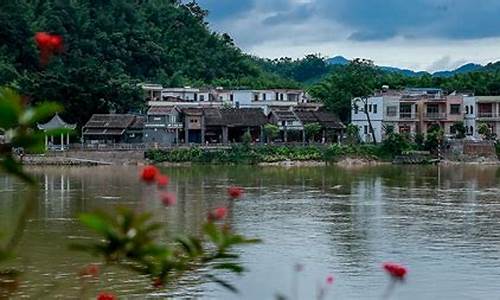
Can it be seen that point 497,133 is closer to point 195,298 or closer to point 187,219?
point 187,219

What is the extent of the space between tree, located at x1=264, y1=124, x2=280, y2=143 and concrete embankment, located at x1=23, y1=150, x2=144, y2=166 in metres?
8.50

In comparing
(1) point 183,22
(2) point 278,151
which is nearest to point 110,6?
(1) point 183,22

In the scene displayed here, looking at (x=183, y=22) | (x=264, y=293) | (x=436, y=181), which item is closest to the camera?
(x=264, y=293)

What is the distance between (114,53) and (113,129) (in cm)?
2050

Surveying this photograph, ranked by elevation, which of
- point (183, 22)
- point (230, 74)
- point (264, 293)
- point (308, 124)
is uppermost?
point (183, 22)

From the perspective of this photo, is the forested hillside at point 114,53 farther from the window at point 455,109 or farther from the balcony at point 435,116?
the window at point 455,109

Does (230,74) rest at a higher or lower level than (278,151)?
higher

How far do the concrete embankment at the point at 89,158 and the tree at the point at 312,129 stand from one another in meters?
10.9

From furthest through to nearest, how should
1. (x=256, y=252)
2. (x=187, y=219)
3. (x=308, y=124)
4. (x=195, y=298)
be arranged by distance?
(x=308, y=124)
(x=187, y=219)
(x=256, y=252)
(x=195, y=298)

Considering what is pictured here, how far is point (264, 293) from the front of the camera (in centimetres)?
1379

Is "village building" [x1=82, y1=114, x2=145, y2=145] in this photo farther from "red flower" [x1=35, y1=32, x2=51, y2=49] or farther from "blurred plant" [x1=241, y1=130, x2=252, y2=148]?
"red flower" [x1=35, y1=32, x2=51, y2=49]

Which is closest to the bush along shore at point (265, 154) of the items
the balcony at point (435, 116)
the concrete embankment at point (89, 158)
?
the concrete embankment at point (89, 158)

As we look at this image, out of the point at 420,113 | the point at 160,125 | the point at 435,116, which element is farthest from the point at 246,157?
the point at 435,116

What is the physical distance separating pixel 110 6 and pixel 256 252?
64.7m
